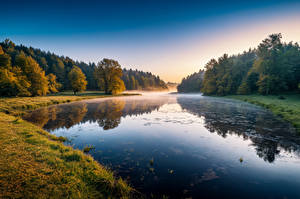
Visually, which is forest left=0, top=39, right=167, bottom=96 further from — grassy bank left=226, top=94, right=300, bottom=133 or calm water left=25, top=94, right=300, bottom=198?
grassy bank left=226, top=94, right=300, bottom=133

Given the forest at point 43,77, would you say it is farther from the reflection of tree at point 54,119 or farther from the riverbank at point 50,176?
the riverbank at point 50,176

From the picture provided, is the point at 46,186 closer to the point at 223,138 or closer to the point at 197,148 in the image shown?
the point at 197,148

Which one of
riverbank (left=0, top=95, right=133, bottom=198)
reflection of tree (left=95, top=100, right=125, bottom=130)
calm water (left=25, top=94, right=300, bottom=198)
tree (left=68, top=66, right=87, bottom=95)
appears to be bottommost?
calm water (left=25, top=94, right=300, bottom=198)

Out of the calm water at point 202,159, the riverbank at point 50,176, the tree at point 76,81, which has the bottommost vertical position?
the calm water at point 202,159

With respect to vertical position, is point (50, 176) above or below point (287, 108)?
below

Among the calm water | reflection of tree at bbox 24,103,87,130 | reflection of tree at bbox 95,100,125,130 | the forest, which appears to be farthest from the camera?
the forest

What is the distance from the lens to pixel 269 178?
636 cm

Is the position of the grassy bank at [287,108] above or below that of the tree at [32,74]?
below

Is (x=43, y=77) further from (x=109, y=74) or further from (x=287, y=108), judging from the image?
(x=287, y=108)

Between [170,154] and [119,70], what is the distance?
63.8 meters

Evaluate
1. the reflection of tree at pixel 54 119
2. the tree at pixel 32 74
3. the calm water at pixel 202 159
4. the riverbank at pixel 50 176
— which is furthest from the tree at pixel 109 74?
the riverbank at pixel 50 176

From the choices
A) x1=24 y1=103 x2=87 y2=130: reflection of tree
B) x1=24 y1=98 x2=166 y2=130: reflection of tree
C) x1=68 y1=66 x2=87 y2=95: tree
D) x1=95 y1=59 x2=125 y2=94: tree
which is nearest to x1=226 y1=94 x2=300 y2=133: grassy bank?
x1=24 y1=98 x2=166 y2=130: reflection of tree

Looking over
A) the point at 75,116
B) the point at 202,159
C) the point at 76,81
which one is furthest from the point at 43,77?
the point at 202,159

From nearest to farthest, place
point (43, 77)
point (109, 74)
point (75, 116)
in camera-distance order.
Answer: point (75, 116)
point (43, 77)
point (109, 74)
